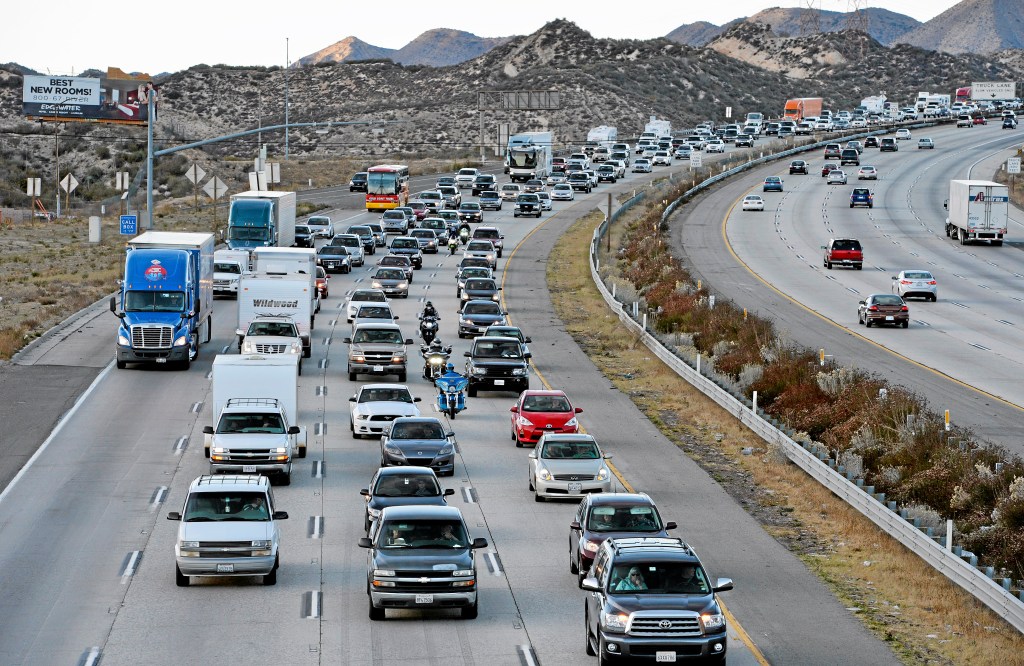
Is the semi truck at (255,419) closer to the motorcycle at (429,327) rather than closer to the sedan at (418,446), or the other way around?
the sedan at (418,446)

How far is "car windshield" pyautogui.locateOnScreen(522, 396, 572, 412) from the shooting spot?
37.0 metres

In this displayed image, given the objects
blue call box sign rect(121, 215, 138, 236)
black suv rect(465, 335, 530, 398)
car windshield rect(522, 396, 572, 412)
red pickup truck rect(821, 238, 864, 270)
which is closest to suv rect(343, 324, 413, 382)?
black suv rect(465, 335, 530, 398)

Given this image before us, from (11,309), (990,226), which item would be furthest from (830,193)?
(11,309)

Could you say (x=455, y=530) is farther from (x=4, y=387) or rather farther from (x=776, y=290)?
(x=776, y=290)

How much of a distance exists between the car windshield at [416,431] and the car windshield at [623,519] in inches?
379

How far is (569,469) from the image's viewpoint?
30453 mm

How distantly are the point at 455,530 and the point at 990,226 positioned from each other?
71.8 m

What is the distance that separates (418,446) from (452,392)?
320 inches

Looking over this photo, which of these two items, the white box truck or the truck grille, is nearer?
the truck grille

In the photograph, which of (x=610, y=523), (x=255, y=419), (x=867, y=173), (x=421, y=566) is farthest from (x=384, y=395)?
(x=867, y=173)

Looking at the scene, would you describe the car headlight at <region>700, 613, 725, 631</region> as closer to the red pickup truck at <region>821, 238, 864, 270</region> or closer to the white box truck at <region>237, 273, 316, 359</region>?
the white box truck at <region>237, 273, 316, 359</region>

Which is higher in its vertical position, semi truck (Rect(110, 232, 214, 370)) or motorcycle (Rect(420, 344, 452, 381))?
semi truck (Rect(110, 232, 214, 370))

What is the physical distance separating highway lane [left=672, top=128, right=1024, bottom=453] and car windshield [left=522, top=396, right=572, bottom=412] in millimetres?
9932

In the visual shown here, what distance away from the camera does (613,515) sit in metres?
23.9
